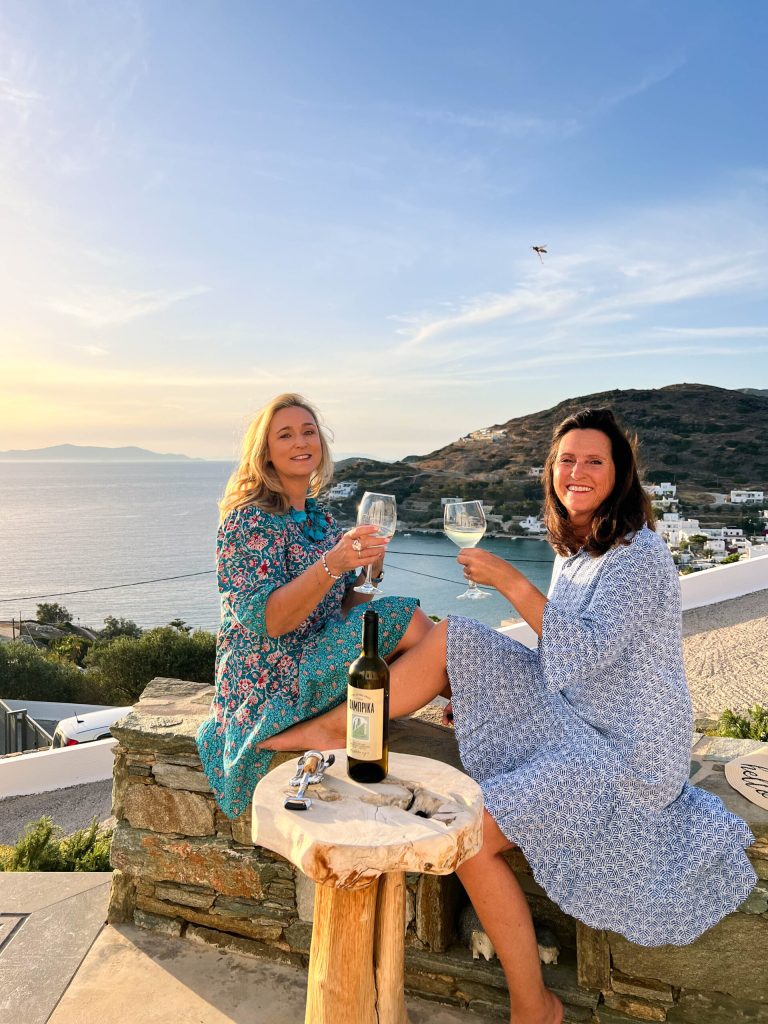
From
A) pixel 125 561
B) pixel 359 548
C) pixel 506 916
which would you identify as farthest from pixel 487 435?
pixel 125 561

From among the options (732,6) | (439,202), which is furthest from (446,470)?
Answer: (732,6)

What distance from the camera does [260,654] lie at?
2312 mm

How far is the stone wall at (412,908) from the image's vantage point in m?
1.98

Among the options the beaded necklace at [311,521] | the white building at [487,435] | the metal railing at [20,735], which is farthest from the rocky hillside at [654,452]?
the beaded necklace at [311,521]

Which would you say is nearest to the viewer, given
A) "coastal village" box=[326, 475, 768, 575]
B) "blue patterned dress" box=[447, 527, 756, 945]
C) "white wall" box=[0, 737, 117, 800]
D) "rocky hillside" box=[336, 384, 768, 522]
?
"blue patterned dress" box=[447, 527, 756, 945]

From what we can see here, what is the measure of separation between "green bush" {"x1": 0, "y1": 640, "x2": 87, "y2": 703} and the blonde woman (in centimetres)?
1985

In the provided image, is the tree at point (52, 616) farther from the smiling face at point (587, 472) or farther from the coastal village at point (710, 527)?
the smiling face at point (587, 472)

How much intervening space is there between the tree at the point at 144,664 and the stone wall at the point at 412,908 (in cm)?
1850

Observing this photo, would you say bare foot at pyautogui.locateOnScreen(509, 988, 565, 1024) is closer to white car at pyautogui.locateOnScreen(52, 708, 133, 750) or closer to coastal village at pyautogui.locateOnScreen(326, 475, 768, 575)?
coastal village at pyautogui.locateOnScreen(326, 475, 768, 575)

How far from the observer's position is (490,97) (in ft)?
61.3

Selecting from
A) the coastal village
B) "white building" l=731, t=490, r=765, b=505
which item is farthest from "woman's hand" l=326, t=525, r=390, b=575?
"white building" l=731, t=490, r=765, b=505

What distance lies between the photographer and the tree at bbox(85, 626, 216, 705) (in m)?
20.6

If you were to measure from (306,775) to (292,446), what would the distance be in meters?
1.20

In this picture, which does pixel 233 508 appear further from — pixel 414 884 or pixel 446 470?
pixel 446 470
